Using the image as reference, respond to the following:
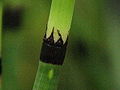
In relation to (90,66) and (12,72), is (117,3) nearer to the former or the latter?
(90,66)

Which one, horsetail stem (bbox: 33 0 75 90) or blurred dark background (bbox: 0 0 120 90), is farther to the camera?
blurred dark background (bbox: 0 0 120 90)

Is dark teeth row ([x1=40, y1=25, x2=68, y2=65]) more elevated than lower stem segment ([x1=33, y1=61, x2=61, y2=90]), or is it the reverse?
dark teeth row ([x1=40, y1=25, x2=68, y2=65])

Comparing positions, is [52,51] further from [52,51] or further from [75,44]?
[75,44]

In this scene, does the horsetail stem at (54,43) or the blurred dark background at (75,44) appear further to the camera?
the blurred dark background at (75,44)

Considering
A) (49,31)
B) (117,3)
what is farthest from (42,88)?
(117,3)

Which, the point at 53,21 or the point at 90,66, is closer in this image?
the point at 53,21

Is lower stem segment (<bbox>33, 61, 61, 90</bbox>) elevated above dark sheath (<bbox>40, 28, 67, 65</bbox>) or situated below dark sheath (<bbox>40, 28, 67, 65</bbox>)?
below
